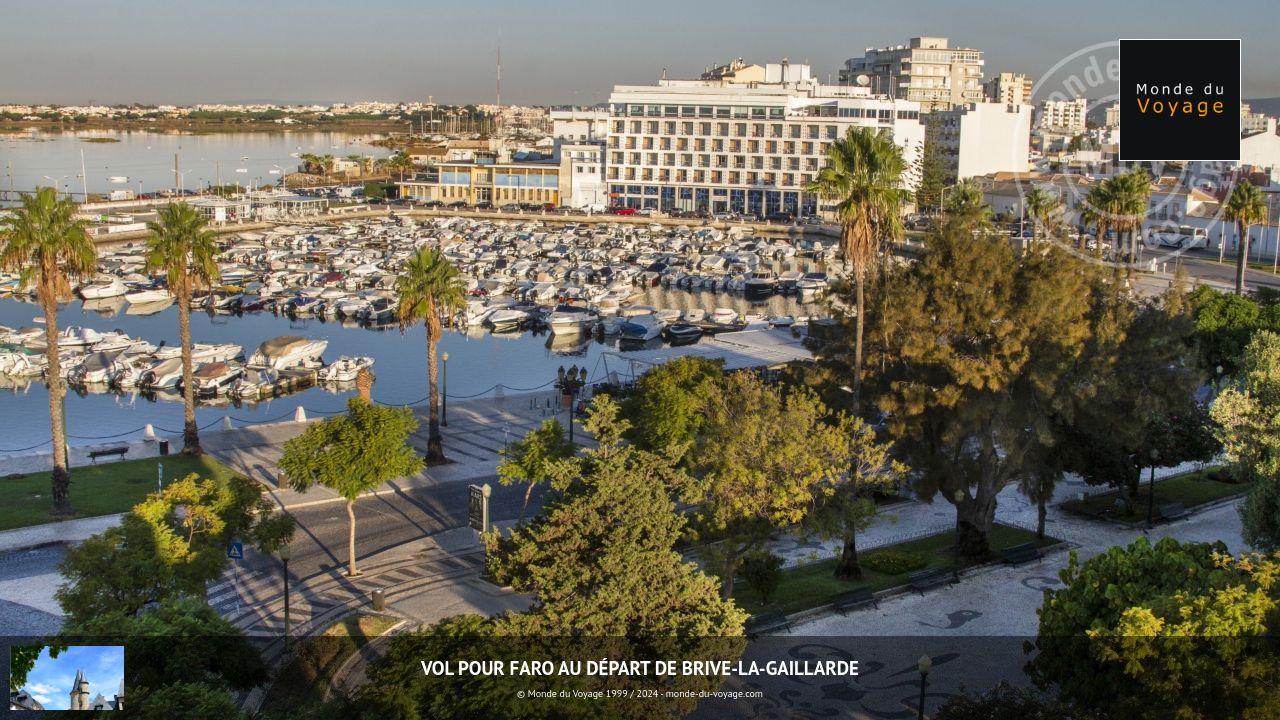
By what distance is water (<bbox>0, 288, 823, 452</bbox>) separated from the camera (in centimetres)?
4394

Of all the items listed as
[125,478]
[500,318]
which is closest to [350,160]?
[500,318]

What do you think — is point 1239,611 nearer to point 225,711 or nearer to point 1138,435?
point 1138,435

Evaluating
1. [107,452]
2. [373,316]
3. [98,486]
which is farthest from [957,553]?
[373,316]

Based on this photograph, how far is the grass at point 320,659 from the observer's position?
1769 centimetres

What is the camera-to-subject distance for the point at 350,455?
2330cm

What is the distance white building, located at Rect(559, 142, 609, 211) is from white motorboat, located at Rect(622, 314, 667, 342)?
6174cm

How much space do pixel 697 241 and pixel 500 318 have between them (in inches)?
1217

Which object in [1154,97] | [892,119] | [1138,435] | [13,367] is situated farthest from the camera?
[892,119]

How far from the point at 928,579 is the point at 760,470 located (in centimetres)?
433

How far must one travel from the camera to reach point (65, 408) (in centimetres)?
4566

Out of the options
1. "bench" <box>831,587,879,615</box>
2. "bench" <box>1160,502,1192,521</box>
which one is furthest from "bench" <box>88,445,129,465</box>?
"bench" <box>1160,502,1192,521</box>

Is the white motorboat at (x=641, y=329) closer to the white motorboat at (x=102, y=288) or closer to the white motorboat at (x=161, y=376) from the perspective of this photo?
the white motorboat at (x=161, y=376)

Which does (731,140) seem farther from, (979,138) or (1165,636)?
(1165,636)

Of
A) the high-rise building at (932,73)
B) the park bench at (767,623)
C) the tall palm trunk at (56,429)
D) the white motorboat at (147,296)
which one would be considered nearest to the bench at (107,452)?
the tall palm trunk at (56,429)
